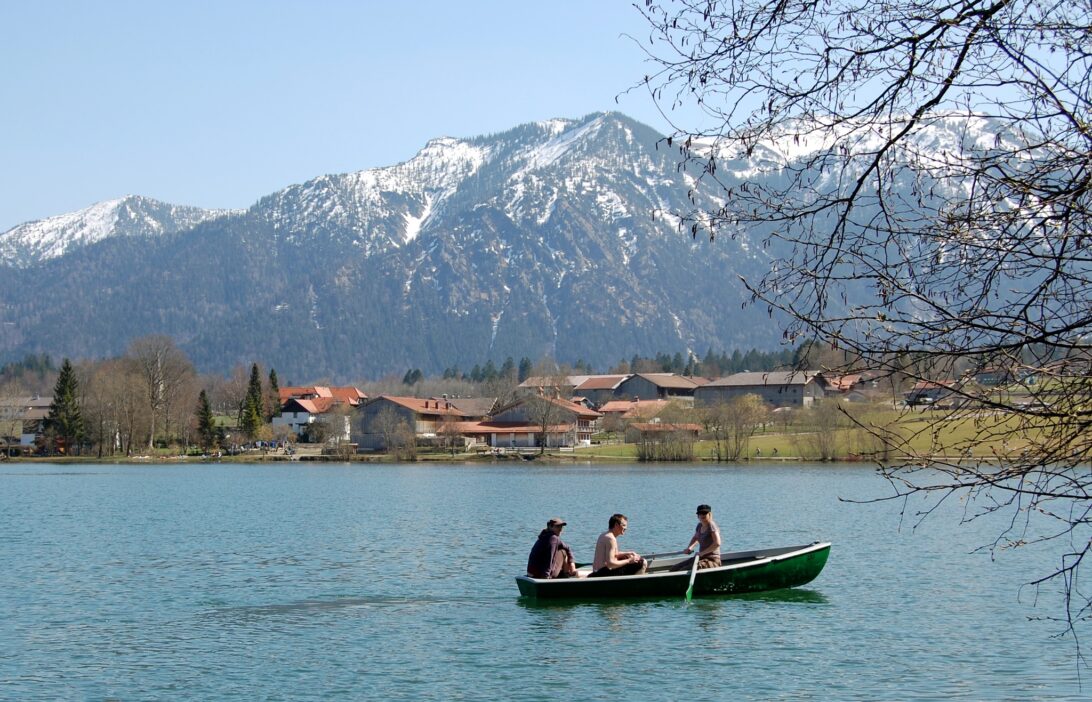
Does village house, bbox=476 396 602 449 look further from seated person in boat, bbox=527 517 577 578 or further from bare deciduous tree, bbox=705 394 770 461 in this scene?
seated person in boat, bbox=527 517 577 578

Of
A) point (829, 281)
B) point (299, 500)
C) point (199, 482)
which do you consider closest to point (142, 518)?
point (299, 500)

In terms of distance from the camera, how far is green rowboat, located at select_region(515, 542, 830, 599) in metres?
26.4

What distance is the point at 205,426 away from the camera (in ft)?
431

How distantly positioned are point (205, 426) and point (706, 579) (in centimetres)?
11178

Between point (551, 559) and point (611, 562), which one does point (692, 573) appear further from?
point (551, 559)

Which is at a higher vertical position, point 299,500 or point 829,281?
point 829,281

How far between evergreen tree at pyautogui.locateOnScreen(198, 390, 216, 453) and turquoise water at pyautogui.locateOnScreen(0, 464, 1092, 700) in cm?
8014

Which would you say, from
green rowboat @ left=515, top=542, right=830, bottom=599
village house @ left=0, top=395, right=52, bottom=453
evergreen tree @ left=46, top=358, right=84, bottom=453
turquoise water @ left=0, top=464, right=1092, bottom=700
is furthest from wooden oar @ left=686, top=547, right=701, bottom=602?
village house @ left=0, top=395, right=52, bottom=453

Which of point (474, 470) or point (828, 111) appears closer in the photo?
point (828, 111)

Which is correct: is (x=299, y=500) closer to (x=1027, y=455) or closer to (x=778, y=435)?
(x=1027, y=455)

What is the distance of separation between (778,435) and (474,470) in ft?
122

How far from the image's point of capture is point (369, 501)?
6450 centimetres

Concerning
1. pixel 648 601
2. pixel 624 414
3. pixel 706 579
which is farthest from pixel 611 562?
pixel 624 414

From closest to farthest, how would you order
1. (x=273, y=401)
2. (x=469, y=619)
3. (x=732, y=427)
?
(x=469, y=619) < (x=732, y=427) < (x=273, y=401)
